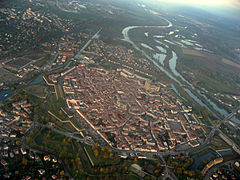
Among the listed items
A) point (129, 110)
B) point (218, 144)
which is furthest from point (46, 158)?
point (218, 144)

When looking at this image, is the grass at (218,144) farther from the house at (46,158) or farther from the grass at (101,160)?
the house at (46,158)

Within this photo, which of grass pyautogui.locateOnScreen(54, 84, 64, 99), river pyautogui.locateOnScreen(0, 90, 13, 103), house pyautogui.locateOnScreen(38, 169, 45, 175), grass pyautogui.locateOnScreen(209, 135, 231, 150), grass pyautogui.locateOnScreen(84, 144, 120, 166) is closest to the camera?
house pyautogui.locateOnScreen(38, 169, 45, 175)

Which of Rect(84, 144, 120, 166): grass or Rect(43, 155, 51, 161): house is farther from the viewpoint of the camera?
Rect(84, 144, 120, 166): grass

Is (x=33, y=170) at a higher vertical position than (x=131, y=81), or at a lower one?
lower

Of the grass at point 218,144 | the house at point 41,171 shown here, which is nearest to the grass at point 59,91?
the house at point 41,171

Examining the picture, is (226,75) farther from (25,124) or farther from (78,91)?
(25,124)

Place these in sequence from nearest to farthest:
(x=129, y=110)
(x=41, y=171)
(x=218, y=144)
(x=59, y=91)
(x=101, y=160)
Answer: (x=41, y=171) < (x=101, y=160) < (x=218, y=144) < (x=129, y=110) < (x=59, y=91)

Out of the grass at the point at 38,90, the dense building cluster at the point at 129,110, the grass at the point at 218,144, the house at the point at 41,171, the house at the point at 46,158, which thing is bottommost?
the house at the point at 41,171

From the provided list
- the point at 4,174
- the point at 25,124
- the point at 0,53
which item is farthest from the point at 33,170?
the point at 0,53

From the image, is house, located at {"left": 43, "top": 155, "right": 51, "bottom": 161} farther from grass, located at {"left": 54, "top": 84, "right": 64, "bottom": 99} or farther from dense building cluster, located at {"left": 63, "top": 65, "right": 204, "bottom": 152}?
grass, located at {"left": 54, "top": 84, "right": 64, "bottom": 99}

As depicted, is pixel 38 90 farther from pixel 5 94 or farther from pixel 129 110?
pixel 129 110

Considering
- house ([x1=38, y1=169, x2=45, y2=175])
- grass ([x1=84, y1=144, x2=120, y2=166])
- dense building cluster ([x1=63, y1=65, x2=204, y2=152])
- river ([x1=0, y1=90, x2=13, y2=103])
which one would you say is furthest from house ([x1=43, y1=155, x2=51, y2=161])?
river ([x1=0, y1=90, x2=13, y2=103])
